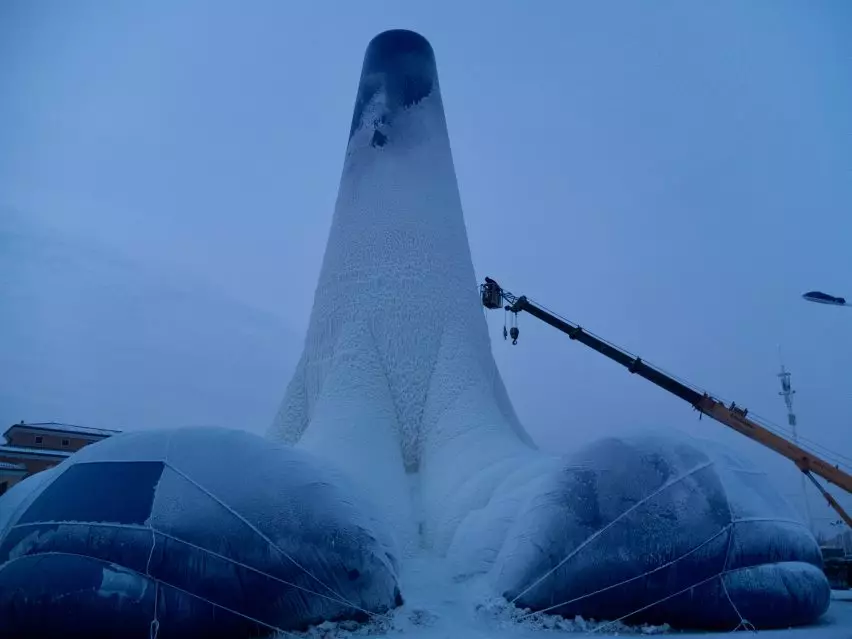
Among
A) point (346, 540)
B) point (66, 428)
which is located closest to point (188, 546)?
point (346, 540)

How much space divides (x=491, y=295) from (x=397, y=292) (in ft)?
12.4

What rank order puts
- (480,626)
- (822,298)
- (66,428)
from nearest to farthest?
(480,626) < (822,298) < (66,428)

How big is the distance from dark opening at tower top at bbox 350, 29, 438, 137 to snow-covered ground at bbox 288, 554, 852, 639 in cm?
976

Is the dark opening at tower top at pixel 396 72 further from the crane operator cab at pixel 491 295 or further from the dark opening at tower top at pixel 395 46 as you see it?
the crane operator cab at pixel 491 295

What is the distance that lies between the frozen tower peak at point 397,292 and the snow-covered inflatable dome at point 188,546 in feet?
12.6

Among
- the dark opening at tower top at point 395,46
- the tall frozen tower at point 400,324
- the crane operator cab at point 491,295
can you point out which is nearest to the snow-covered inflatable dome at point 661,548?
the tall frozen tower at point 400,324

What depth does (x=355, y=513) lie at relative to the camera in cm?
580

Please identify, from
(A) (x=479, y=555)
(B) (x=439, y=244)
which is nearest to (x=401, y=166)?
(B) (x=439, y=244)

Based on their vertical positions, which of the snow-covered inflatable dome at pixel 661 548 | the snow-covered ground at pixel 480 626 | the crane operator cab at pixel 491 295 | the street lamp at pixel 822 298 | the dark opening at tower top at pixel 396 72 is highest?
the dark opening at tower top at pixel 396 72

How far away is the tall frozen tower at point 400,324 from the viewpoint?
955cm

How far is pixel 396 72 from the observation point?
13.3 m

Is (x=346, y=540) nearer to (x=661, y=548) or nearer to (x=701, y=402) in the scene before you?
(x=661, y=548)

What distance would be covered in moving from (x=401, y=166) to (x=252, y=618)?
9298 millimetres

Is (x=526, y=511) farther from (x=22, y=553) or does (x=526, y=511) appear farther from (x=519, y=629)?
(x=22, y=553)
